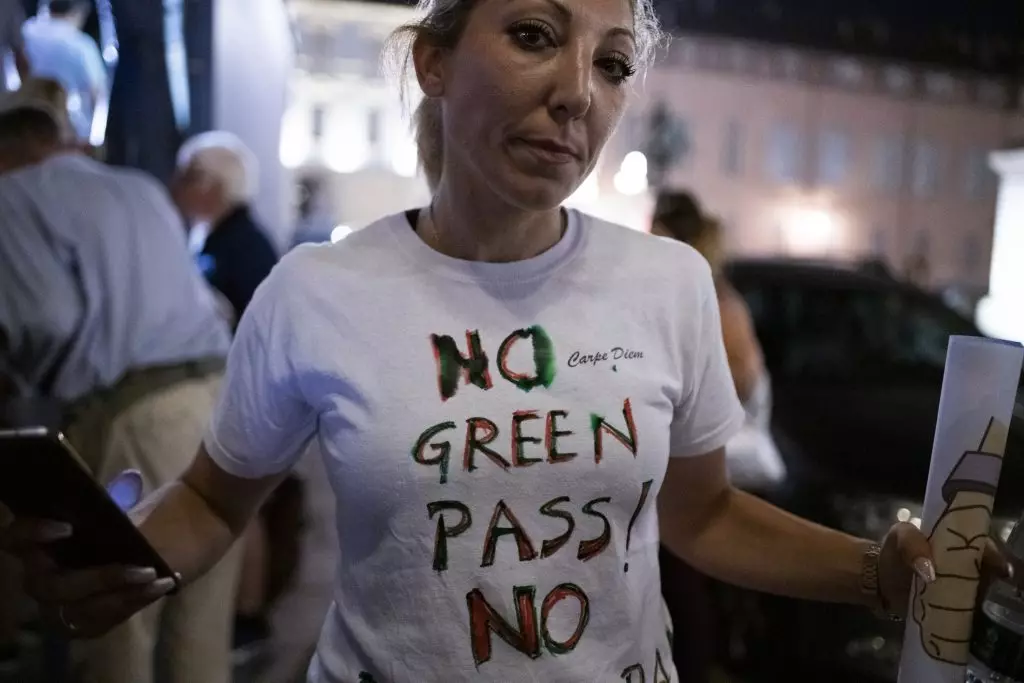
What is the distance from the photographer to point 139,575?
2.95 feet

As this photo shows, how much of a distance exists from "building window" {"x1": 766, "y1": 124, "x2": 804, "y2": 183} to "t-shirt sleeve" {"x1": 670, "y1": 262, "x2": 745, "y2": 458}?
18409mm

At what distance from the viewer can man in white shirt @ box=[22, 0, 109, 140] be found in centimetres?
207

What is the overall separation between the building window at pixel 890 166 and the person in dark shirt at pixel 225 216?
17526 millimetres

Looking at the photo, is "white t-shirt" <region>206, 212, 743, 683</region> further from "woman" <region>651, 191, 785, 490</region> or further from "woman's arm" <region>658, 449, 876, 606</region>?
"woman" <region>651, 191, 785, 490</region>

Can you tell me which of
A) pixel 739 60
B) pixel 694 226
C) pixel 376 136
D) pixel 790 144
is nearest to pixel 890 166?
pixel 790 144

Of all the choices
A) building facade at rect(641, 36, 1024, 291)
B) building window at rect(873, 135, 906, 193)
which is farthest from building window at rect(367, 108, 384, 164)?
building window at rect(873, 135, 906, 193)

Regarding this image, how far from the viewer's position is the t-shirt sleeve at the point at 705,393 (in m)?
1.01

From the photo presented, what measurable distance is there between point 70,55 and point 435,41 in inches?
65.7

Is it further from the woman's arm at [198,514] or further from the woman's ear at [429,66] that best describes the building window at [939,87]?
the woman's arm at [198,514]

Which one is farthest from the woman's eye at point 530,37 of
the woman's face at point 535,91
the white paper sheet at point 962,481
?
the white paper sheet at point 962,481

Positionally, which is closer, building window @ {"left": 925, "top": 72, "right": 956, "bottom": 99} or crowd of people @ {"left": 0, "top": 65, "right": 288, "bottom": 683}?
crowd of people @ {"left": 0, "top": 65, "right": 288, "bottom": 683}

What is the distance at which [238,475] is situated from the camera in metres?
1.02

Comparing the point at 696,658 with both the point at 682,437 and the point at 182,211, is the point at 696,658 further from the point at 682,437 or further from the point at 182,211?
the point at 182,211

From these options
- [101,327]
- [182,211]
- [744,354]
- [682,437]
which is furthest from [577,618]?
[182,211]
